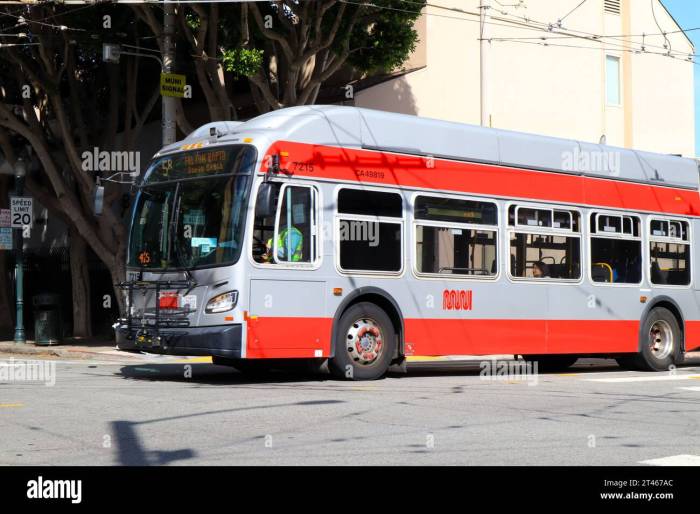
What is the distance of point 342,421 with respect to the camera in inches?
369

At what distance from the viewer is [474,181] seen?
48.1 feet

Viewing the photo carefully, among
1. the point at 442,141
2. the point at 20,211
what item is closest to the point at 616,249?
the point at 442,141

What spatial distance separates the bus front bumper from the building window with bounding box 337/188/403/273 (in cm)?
191

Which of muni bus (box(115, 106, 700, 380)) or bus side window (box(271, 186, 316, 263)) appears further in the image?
bus side window (box(271, 186, 316, 263))

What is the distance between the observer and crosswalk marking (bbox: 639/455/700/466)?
7.30 m

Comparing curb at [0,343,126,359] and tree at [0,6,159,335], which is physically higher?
tree at [0,6,159,335]

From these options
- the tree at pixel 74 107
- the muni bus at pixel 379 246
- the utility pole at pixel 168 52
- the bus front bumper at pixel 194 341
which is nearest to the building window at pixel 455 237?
the muni bus at pixel 379 246

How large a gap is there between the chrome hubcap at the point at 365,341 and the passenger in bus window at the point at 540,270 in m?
3.23

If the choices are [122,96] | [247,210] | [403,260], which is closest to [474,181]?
[403,260]

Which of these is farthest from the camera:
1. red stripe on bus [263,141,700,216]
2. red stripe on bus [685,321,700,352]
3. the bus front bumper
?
red stripe on bus [685,321,700,352]

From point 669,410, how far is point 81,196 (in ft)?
62.3

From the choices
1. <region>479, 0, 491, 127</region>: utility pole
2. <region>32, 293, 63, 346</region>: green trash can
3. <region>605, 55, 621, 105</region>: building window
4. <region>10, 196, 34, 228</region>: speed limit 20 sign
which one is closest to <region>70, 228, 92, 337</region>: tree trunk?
<region>32, 293, 63, 346</region>: green trash can

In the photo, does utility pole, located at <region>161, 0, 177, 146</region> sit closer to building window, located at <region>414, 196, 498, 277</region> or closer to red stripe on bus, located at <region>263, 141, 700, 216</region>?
red stripe on bus, located at <region>263, 141, 700, 216</region>

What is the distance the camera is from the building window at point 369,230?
43.2 feet
